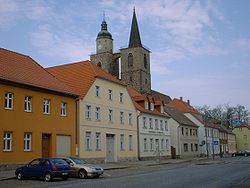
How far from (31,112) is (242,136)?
9652cm

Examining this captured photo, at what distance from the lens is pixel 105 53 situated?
4267 inches

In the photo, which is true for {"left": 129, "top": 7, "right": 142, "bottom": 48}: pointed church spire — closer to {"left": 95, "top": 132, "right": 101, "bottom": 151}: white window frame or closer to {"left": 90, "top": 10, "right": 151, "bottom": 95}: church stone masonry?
{"left": 90, "top": 10, "right": 151, "bottom": 95}: church stone masonry

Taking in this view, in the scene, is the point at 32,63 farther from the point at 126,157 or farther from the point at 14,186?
the point at 14,186

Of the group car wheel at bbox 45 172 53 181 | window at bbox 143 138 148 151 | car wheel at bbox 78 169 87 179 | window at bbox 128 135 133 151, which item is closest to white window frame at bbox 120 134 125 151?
window at bbox 128 135 133 151

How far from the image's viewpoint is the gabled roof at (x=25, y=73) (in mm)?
30641

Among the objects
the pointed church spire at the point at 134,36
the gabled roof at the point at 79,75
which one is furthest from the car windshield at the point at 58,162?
the pointed church spire at the point at 134,36

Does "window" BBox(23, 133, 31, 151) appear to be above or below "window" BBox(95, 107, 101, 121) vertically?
below

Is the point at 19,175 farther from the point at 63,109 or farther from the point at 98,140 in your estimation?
the point at 98,140

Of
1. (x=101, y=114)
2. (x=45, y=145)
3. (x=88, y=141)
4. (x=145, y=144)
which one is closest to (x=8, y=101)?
(x=45, y=145)

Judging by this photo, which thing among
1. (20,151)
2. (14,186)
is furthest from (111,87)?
(14,186)

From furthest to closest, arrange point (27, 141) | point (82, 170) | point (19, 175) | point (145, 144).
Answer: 1. point (145, 144)
2. point (27, 141)
3. point (82, 170)
4. point (19, 175)

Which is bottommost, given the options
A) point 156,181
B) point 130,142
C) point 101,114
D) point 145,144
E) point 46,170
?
point 156,181

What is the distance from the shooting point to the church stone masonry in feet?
325

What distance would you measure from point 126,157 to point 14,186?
27.4 metres
